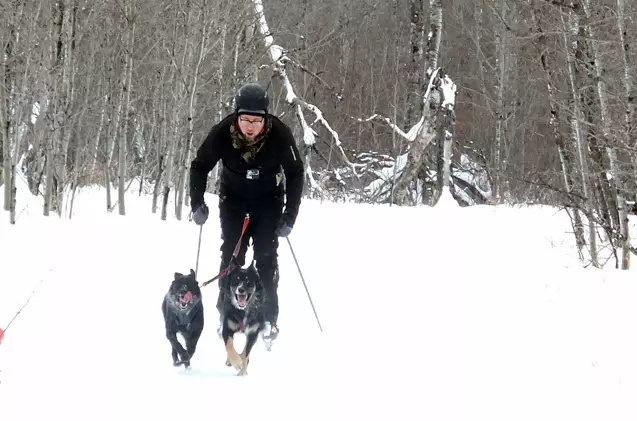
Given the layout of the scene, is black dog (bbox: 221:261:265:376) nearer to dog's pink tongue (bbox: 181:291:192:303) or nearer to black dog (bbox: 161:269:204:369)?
black dog (bbox: 161:269:204:369)

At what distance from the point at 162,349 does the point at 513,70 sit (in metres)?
26.6

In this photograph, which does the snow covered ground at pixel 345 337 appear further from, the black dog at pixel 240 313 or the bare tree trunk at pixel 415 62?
the bare tree trunk at pixel 415 62

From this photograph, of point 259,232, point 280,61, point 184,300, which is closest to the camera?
point 184,300

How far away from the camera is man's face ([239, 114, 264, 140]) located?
445 cm

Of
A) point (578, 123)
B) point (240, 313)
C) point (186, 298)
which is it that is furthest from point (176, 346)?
point (578, 123)

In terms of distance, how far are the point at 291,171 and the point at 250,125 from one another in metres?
0.55

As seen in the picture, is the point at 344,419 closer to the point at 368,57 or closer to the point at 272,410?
the point at 272,410

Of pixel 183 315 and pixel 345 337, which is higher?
pixel 183 315

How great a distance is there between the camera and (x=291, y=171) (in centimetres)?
487

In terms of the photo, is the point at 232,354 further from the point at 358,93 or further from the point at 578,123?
the point at 358,93

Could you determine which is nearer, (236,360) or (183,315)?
(183,315)

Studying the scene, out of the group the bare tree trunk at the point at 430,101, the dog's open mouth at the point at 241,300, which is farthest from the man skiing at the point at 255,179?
the bare tree trunk at the point at 430,101

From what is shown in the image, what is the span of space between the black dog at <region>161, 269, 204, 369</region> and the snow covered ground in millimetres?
149

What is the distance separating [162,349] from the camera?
4938 millimetres
